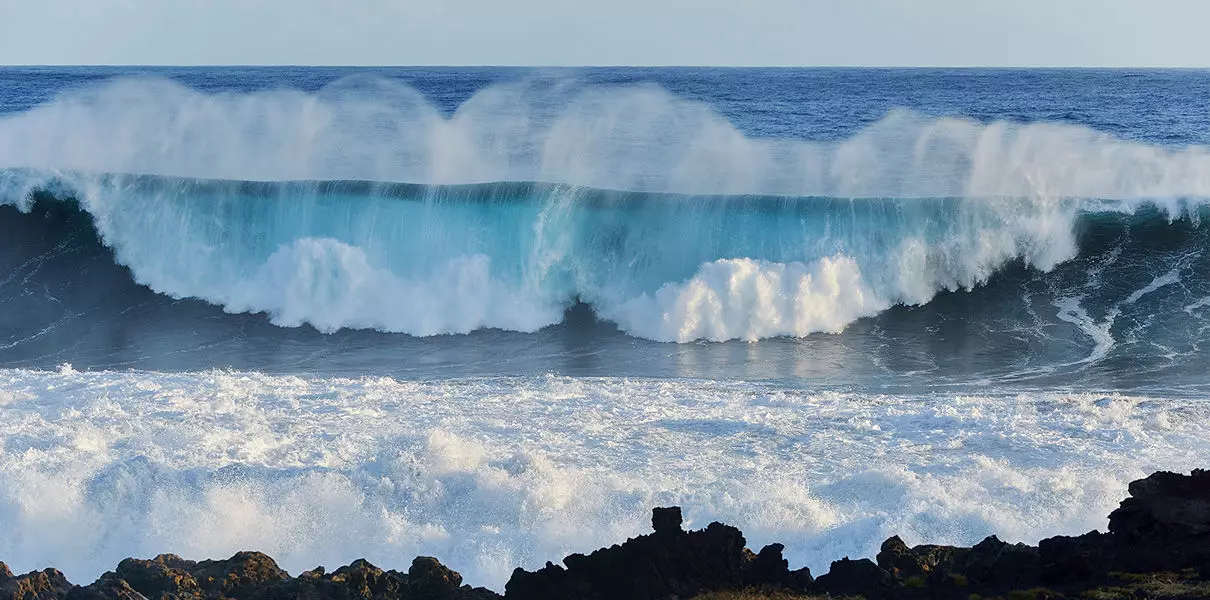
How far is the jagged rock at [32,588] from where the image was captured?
21.2ft

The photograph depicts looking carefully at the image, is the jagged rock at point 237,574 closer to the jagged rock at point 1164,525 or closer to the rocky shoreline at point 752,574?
the rocky shoreline at point 752,574

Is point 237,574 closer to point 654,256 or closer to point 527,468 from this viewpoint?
point 527,468

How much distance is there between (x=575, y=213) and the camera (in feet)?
64.1

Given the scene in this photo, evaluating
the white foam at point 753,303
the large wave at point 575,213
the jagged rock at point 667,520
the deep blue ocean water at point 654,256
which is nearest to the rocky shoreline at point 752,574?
the jagged rock at point 667,520

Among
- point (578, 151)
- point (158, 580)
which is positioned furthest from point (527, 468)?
point (578, 151)

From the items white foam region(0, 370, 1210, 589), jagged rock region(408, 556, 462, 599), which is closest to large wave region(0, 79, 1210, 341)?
white foam region(0, 370, 1210, 589)

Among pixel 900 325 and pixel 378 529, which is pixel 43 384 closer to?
pixel 378 529

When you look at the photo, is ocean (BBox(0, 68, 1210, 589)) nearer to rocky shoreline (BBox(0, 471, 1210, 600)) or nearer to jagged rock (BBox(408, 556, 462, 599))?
jagged rock (BBox(408, 556, 462, 599))

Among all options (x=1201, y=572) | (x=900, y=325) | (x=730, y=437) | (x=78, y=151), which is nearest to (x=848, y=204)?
(x=900, y=325)

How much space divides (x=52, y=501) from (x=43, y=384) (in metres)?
4.19

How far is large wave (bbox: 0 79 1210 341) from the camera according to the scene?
17.3m

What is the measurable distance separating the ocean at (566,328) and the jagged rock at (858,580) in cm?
140

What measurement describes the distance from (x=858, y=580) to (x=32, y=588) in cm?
459

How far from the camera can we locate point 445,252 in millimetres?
18703
